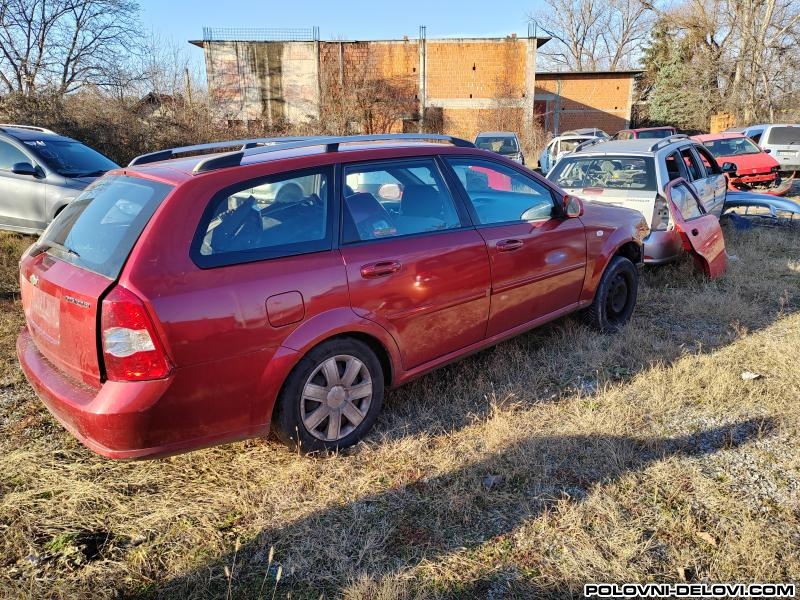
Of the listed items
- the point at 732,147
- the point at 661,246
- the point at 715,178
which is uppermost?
the point at 732,147

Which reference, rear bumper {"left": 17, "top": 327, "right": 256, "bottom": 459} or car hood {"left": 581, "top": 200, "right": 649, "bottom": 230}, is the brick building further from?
rear bumper {"left": 17, "top": 327, "right": 256, "bottom": 459}

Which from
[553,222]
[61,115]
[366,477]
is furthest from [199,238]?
[61,115]

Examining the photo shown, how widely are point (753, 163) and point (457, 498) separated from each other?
45.4 feet

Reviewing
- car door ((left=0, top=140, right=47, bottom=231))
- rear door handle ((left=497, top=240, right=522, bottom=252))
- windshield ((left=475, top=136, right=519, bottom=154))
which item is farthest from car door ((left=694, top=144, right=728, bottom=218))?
car door ((left=0, top=140, right=47, bottom=231))

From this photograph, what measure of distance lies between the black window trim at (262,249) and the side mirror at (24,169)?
19.6 feet

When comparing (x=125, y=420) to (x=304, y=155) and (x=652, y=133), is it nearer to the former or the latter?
(x=304, y=155)

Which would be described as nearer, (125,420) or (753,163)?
(125,420)

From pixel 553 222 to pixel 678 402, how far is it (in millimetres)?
1522

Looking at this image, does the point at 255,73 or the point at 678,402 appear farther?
the point at 255,73

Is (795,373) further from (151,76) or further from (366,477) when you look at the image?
(151,76)

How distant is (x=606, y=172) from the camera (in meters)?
6.66

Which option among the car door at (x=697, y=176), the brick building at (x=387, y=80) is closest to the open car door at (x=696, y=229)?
the car door at (x=697, y=176)

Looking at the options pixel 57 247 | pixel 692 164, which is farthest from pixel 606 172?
pixel 57 247

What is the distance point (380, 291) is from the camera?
119 inches
